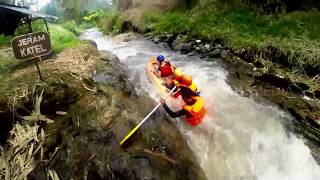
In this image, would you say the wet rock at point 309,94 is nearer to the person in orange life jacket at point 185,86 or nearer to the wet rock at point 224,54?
the person in orange life jacket at point 185,86

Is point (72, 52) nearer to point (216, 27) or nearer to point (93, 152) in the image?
point (93, 152)

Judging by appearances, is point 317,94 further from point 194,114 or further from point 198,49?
point 198,49

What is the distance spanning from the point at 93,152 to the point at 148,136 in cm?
97

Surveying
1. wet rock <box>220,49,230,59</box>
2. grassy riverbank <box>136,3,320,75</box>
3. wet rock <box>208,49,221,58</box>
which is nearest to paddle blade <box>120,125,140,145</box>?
grassy riverbank <box>136,3,320,75</box>

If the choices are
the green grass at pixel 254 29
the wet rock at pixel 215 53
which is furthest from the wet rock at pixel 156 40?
the wet rock at pixel 215 53

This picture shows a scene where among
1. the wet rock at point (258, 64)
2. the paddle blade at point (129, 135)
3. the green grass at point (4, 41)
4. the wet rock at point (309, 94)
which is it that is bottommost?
the wet rock at point (309, 94)

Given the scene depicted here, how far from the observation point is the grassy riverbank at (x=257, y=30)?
788 cm

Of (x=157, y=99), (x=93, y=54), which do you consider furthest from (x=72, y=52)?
(x=157, y=99)

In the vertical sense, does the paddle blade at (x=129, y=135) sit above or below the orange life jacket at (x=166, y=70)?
below

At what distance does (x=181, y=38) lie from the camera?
1171 cm

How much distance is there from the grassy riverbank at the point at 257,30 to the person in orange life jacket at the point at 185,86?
3.37m

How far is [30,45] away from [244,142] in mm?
4064

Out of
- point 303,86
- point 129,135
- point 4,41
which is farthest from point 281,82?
point 4,41

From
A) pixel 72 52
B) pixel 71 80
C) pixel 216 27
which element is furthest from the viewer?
pixel 216 27
